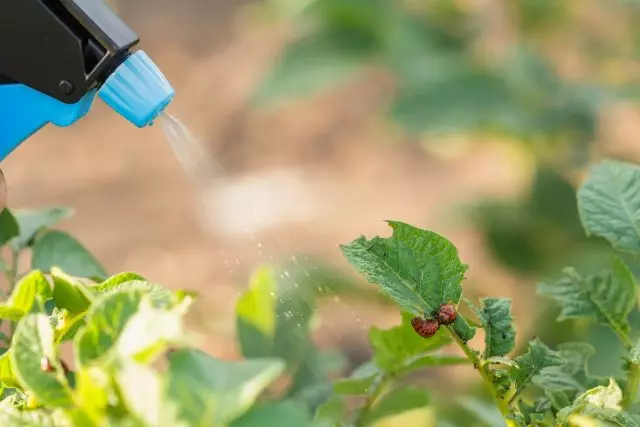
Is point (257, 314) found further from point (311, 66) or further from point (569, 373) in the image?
point (311, 66)

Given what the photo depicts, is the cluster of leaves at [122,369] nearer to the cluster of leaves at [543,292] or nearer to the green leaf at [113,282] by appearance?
the green leaf at [113,282]

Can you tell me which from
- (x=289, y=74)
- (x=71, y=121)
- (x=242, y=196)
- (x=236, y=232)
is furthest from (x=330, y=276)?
(x=242, y=196)

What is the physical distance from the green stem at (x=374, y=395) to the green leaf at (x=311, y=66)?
4.98ft

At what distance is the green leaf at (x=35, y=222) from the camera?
0.77 m

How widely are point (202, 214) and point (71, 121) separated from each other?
252 centimetres

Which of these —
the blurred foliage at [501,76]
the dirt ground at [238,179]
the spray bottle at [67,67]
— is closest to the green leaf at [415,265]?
the spray bottle at [67,67]

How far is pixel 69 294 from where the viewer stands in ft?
1.79

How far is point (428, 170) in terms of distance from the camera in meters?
3.37

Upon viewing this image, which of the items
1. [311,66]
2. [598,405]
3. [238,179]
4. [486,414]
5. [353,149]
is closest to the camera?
[598,405]

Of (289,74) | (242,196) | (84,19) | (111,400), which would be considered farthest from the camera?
(242,196)

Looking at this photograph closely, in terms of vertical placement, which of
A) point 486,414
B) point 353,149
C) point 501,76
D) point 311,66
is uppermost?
point 486,414

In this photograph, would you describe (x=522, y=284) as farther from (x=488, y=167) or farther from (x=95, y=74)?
(x=95, y=74)

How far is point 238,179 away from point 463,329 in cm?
262

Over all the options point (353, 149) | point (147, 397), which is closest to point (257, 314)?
point (147, 397)
